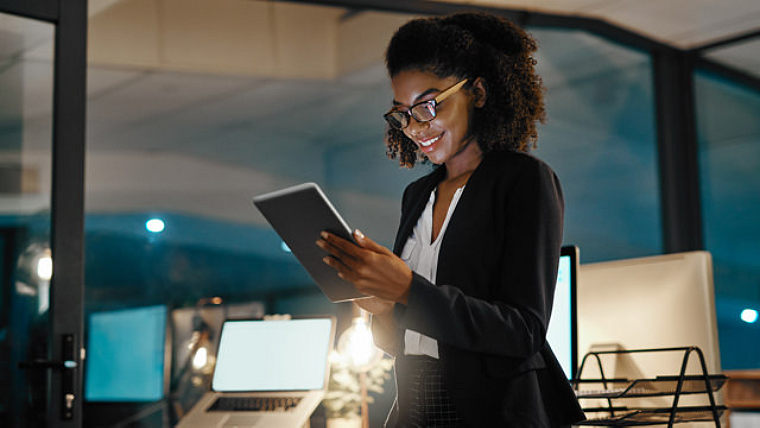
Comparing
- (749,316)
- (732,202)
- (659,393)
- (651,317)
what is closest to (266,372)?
(651,317)

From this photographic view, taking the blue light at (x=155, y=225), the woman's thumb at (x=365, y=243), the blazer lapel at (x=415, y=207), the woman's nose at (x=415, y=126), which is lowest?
the woman's thumb at (x=365, y=243)

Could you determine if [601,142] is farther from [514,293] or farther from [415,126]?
[514,293]

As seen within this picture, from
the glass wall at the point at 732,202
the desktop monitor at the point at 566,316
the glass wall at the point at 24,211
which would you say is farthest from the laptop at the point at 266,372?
the glass wall at the point at 732,202

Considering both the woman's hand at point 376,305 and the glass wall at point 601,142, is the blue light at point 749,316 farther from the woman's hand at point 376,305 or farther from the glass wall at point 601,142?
the woman's hand at point 376,305

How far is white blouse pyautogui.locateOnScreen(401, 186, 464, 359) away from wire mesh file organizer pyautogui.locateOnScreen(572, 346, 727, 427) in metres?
0.49

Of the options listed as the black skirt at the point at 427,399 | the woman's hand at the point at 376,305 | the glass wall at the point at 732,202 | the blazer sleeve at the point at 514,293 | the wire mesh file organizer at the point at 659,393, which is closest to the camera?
the blazer sleeve at the point at 514,293

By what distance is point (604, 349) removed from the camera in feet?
7.02

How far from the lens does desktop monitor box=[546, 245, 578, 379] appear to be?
2.08 meters

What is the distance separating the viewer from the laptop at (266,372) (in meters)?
2.47

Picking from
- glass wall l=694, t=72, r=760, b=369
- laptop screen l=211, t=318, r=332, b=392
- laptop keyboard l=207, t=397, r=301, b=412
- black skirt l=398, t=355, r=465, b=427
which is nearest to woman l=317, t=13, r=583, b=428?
black skirt l=398, t=355, r=465, b=427

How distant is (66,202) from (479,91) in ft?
6.09

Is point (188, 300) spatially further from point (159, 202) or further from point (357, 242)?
point (357, 242)

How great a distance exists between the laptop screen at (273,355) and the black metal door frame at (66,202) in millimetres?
483

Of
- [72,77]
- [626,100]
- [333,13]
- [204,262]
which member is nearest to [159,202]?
[204,262]
